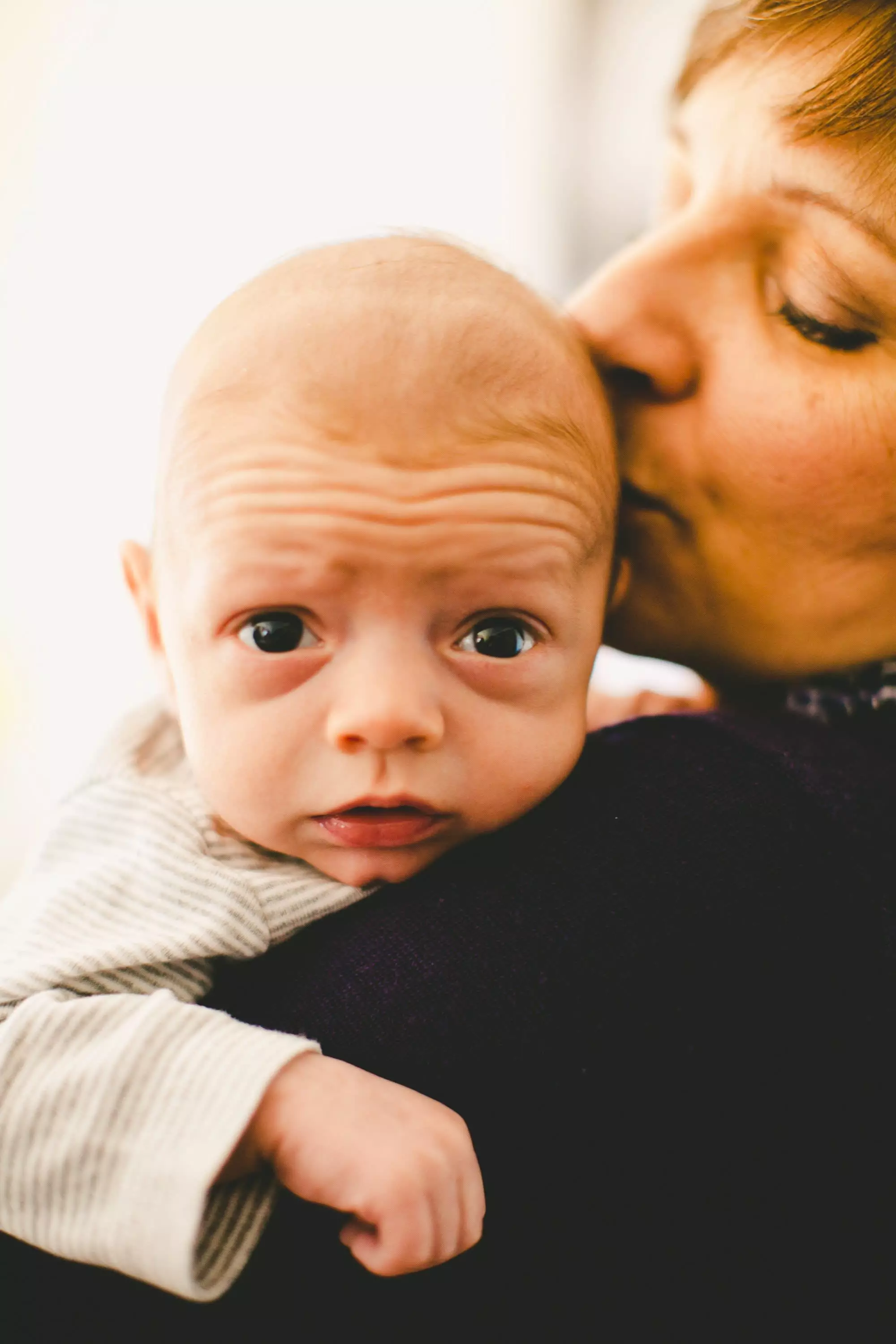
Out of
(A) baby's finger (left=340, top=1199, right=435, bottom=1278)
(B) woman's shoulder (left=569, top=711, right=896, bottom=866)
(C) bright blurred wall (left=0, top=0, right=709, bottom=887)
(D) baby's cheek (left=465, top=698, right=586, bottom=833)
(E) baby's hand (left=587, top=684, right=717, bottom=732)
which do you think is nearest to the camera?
(A) baby's finger (left=340, top=1199, right=435, bottom=1278)

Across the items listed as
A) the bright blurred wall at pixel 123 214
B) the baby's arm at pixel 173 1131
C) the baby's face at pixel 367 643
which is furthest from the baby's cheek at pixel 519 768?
the bright blurred wall at pixel 123 214

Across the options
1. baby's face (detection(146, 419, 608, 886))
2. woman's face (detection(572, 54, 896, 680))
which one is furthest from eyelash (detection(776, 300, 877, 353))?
baby's face (detection(146, 419, 608, 886))

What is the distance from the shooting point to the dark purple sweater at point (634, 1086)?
0.70 m

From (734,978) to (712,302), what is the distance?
73cm

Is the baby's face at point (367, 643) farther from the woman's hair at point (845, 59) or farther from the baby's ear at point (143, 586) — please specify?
the woman's hair at point (845, 59)

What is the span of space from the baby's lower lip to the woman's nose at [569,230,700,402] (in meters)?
0.56

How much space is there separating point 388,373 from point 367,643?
0.24 metres

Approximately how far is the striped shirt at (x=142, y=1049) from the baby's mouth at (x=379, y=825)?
2.1 inches

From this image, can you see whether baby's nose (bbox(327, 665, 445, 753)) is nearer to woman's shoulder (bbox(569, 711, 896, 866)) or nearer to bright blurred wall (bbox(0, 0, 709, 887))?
woman's shoulder (bbox(569, 711, 896, 866))

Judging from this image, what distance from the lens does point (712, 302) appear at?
109 centimetres

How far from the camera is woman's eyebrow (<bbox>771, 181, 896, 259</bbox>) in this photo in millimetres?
956

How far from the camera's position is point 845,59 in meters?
0.95

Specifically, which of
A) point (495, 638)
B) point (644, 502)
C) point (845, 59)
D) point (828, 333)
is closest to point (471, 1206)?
point (495, 638)

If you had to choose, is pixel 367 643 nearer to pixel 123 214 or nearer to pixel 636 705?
pixel 636 705
